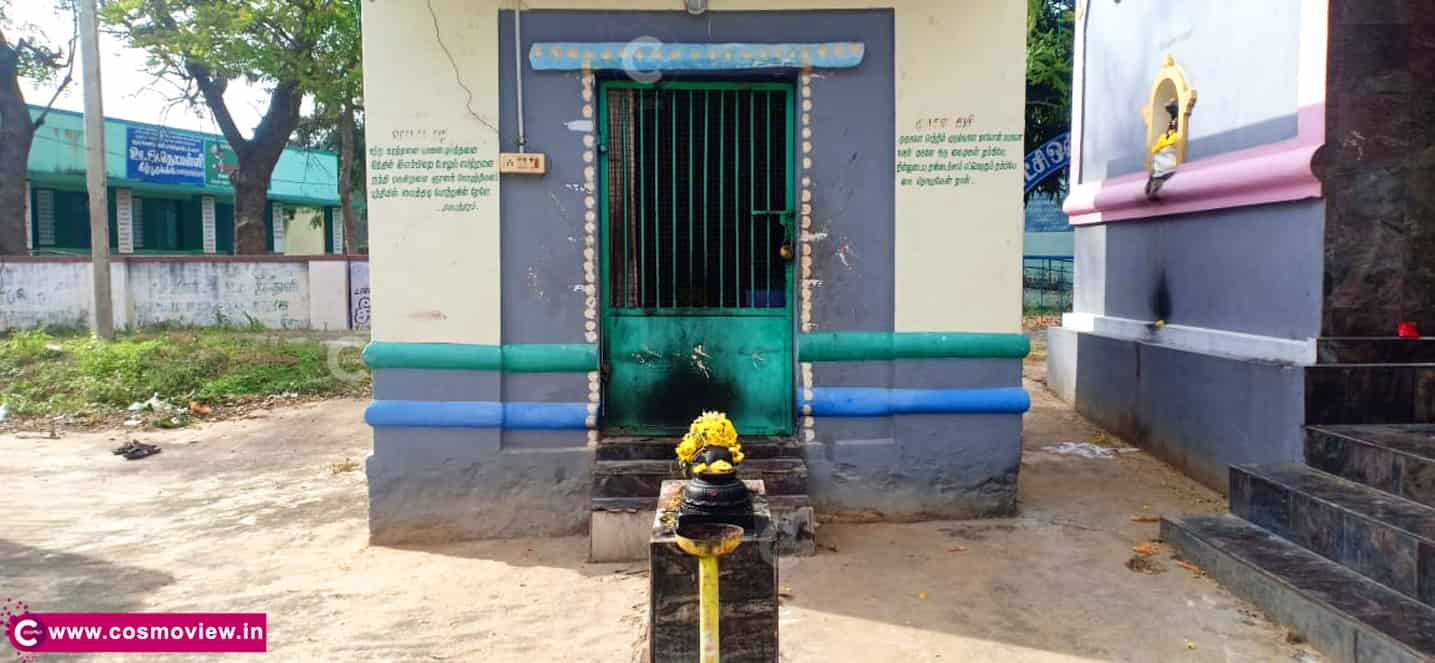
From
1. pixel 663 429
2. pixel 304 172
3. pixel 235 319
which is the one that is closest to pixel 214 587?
pixel 663 429

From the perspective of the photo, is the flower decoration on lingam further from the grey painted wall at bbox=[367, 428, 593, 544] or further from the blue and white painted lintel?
the blue and white painted lintel

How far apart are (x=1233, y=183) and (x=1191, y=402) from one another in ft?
→ 4.67

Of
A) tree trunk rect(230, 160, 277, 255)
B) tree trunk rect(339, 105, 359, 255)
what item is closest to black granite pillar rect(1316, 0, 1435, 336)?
tree trunk rect(339, 105, 359, 255)

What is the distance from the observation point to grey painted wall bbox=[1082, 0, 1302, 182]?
18.3 ft

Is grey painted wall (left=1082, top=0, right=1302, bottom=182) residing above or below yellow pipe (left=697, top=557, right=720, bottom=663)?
above

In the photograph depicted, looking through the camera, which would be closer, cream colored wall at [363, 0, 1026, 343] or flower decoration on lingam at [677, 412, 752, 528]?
flower decoration on lingam at [677, 412, 752, 528]

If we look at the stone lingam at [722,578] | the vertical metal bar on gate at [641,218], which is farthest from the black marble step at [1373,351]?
the vertical metal bar on gate at [641,218]

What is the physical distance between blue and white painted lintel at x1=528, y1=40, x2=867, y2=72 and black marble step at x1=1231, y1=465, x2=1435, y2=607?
293 centimetres

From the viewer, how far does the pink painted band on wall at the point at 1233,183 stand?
5195 mm

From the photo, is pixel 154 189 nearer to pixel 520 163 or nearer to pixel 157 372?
pixel 157 372

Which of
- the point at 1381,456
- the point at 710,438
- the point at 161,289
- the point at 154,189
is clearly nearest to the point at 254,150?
the point at 161,289

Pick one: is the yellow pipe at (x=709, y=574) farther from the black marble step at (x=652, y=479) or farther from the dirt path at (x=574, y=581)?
the black marble step at (x=652, y=479)

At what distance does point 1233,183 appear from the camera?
586 centimetres

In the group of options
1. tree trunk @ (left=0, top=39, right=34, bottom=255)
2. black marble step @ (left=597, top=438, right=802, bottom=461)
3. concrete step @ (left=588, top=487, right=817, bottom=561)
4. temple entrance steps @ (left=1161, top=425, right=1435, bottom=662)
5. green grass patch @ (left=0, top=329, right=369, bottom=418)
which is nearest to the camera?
temple entrance steps @ (left=1161, top=425, right=1435, bottom=662)
